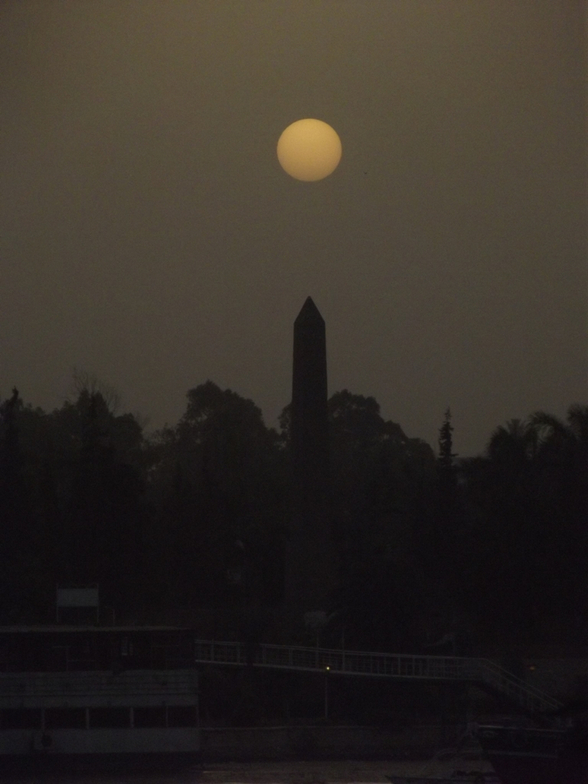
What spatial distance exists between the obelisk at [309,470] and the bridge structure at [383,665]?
775 cm

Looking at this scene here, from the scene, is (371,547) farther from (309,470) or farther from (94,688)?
(94,688)

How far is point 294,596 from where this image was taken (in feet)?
178

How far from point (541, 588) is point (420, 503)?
7.87 meters

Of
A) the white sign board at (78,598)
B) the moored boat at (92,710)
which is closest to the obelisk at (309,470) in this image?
the white sign board at (78,598)

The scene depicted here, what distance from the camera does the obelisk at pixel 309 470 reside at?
2063 inches

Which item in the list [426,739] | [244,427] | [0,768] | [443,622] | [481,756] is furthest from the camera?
[244,427]

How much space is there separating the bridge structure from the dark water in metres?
3.54

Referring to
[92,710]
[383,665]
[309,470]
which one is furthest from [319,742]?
[309,470]

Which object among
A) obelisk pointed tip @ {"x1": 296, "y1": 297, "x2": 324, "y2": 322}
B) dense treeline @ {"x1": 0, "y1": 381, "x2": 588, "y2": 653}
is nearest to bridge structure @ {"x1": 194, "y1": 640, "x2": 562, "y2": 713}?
dense treeline @ {"x1": 0, "y1": 381, "x2": 588, "y2": 653}

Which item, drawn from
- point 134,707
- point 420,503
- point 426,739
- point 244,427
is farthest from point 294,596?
point 244,427

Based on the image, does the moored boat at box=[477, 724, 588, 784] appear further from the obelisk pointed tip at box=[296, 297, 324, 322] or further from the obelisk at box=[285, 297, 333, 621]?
the obelisk pointed tip at box=[296, 297, 324, 322]

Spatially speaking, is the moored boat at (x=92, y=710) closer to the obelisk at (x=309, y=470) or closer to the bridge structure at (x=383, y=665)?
the bridge structure at (x=383, y=665)

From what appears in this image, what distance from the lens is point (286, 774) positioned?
36.9m

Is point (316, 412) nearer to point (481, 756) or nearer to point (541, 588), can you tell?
point (541, 588)
